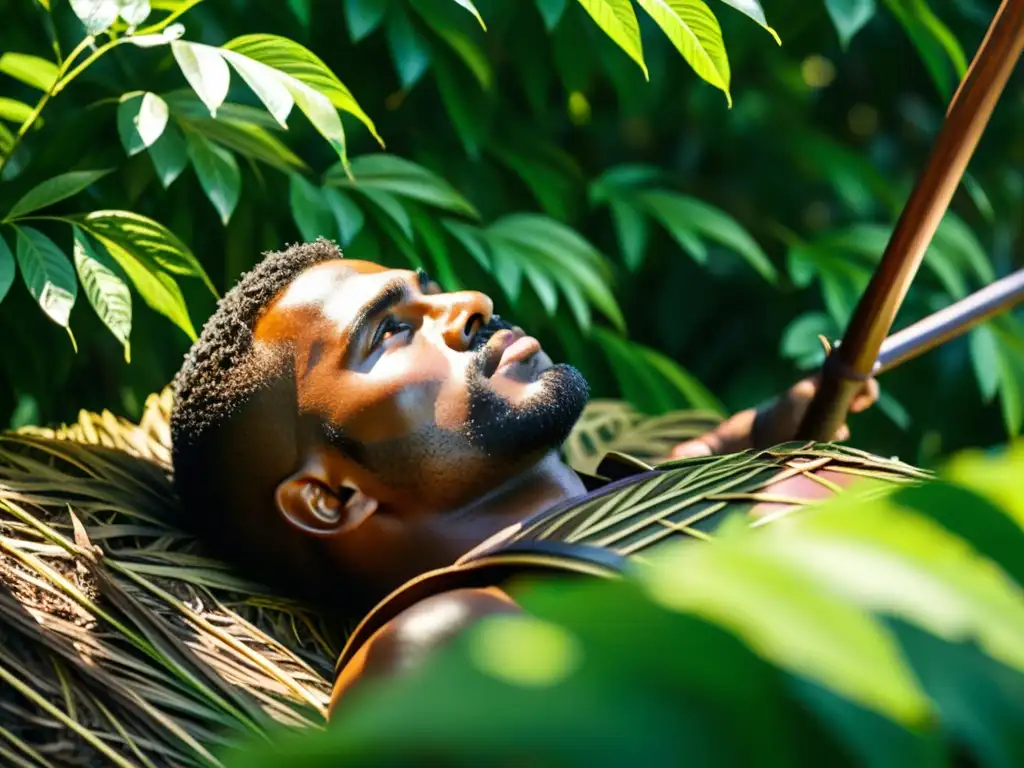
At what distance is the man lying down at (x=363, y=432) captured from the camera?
0.94m

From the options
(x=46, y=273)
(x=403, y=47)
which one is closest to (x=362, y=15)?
(x=403, y=47)

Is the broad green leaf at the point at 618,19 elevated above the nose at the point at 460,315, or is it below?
above

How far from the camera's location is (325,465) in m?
0.97

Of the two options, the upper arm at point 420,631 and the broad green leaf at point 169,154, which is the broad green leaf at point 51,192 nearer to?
the broad green leaf at point 169,154

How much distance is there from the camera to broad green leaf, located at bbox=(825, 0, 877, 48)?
1.29m

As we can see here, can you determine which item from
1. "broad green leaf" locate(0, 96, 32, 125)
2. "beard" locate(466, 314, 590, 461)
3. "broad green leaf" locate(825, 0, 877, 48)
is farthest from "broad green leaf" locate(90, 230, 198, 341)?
"broad green leaf" locate(825, 0, 877, 48)

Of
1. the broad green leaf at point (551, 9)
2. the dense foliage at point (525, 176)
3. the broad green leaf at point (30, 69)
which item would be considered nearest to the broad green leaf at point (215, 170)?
the dense foliage at point (525, 176)

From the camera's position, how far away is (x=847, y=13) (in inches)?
51.2

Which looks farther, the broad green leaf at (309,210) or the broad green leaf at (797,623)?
the broad green leaf at (309,210)

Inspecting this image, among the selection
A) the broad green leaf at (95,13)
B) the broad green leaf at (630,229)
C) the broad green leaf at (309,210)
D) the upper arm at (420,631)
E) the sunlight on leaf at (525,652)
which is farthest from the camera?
the broad green leaf at (630,229)

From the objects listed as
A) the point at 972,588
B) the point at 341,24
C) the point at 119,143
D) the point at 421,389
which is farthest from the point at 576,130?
the point at 972,588

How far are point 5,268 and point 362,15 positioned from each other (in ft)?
1.37

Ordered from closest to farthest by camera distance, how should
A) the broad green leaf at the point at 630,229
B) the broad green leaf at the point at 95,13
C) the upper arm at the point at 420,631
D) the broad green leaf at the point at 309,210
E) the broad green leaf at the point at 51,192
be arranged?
the upper arm at the point at 420,631
the broad green leaf at the point at 95,13
the broad green leaf at the point at 51,192
the broad green leaf at the point at 309,210
the broad green leaf at the point at 630,229

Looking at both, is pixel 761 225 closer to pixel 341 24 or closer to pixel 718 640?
pixel 341 24
